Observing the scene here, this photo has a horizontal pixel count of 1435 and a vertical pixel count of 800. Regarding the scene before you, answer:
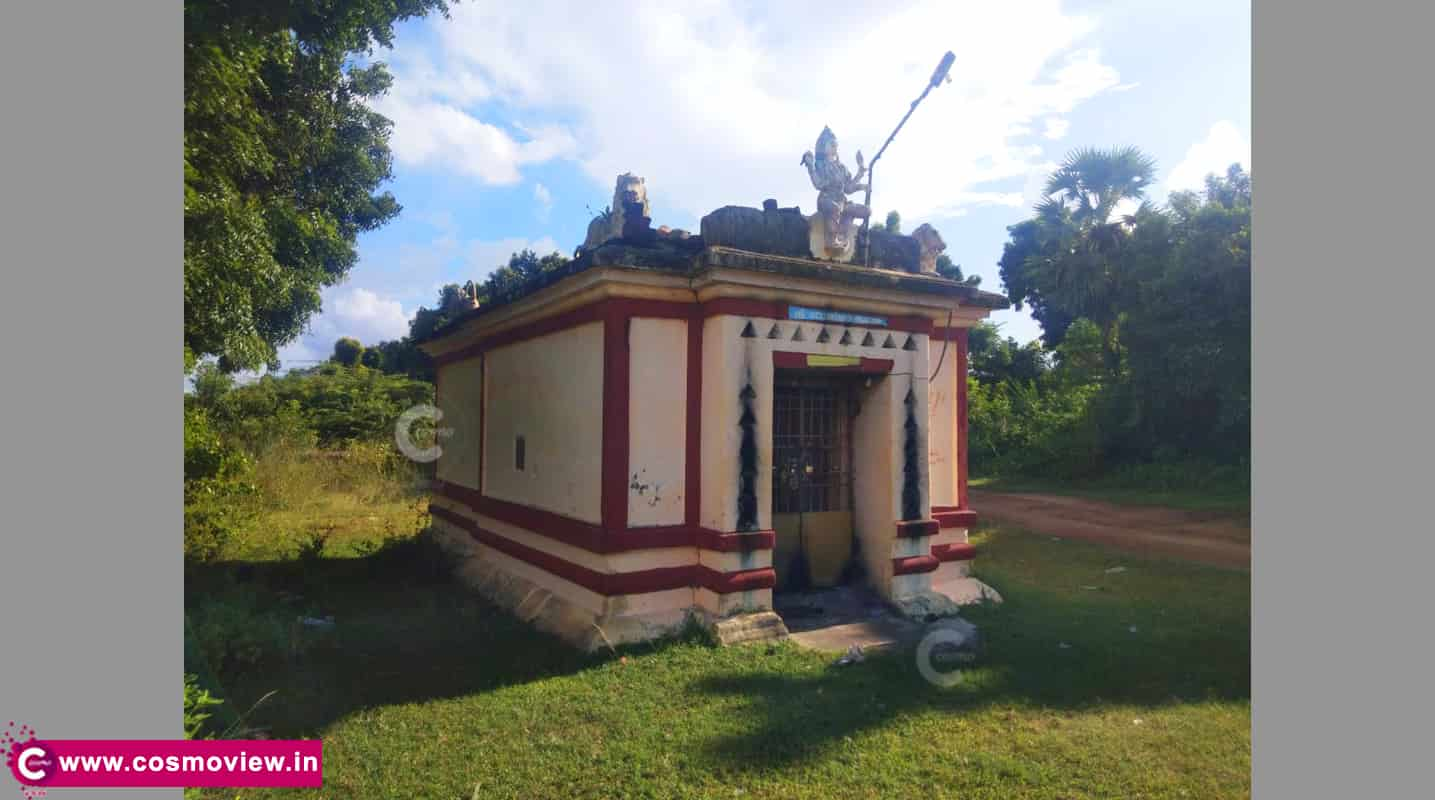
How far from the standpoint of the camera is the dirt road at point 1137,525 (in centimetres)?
1202

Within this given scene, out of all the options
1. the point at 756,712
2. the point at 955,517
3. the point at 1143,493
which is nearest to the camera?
the point at 756,712

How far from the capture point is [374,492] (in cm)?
1828

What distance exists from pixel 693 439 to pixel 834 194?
283cm

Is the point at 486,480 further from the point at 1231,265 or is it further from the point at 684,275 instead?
the point at 1231,265

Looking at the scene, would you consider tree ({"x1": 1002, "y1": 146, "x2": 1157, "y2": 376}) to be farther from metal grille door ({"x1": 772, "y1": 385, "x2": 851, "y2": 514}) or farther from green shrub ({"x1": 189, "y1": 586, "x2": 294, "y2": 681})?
green shrub ({"x1": 189, "y1": 586, "x2": 294, "y2": 681})

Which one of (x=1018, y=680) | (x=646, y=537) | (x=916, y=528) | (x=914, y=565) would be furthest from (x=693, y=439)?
(x=1018, y=680)

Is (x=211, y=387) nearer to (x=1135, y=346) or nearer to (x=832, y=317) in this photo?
(x=832, y=317)

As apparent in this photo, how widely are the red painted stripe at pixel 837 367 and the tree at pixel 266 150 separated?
4.63 metres

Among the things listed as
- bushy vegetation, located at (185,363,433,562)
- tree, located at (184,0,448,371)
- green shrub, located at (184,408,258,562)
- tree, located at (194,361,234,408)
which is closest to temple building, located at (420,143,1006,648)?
tree, located at (184,0,448,371)

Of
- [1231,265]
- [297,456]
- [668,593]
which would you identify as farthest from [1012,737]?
[297,456]

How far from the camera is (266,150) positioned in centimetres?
862

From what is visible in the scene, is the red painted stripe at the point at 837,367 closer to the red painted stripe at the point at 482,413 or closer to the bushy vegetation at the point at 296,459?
the red painted stripe at the point at 482,413

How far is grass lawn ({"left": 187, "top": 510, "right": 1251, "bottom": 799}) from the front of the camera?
14.6 feet

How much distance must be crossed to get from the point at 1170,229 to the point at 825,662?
55.7 ft
